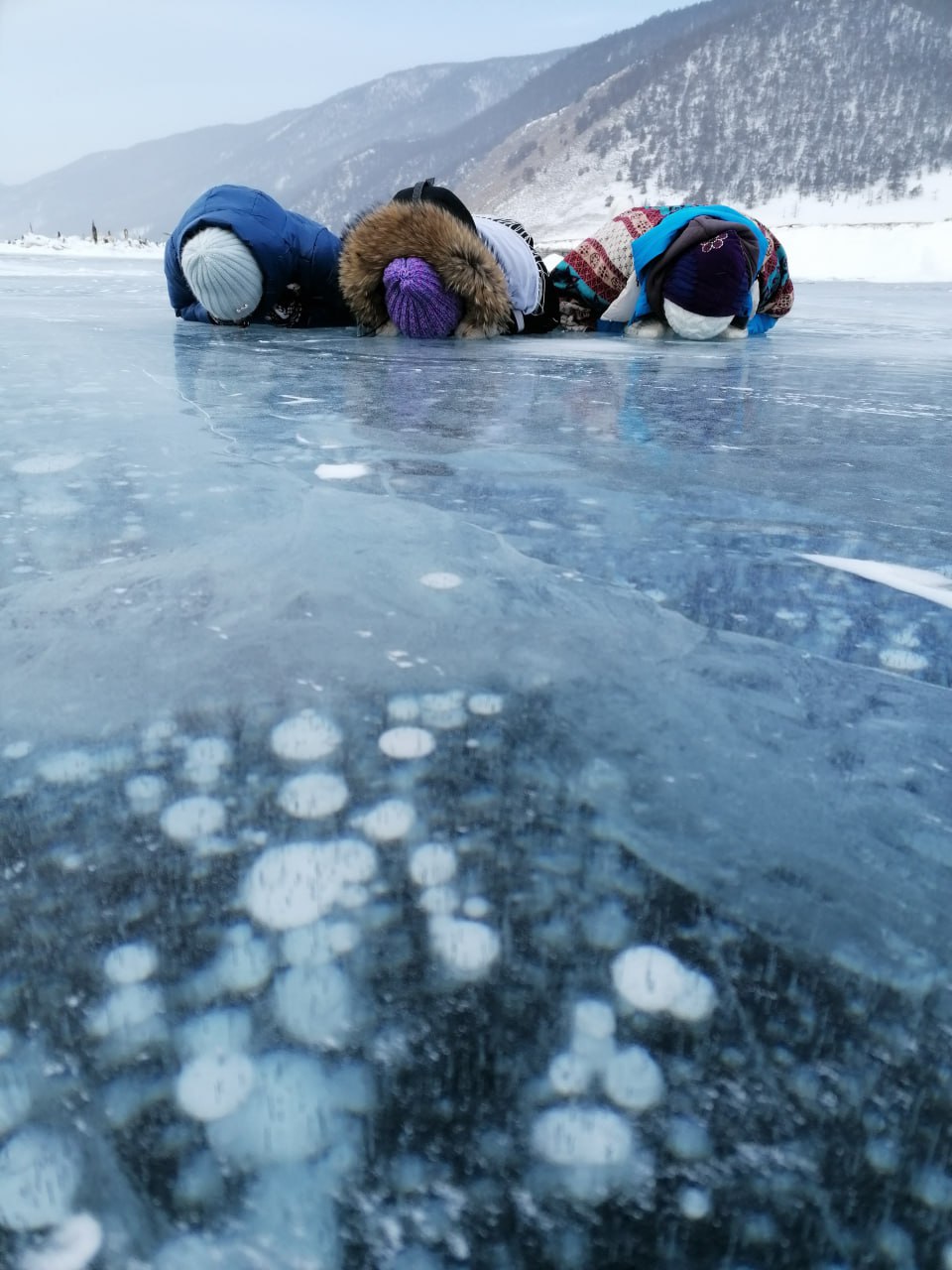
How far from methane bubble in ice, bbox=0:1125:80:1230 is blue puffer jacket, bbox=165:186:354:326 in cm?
393

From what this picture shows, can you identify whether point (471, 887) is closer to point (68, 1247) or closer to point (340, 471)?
point (68, 1247)

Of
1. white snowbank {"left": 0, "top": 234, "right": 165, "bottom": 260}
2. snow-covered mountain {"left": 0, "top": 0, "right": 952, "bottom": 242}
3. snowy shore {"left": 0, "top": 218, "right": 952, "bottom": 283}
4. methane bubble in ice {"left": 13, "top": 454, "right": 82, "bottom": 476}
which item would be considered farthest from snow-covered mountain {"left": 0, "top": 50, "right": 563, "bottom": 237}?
methane bubble in ice {"left": 13, "top": 454, "right": 82, "bottom": 476}

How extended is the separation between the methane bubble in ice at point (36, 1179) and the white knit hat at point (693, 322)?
13.4ft

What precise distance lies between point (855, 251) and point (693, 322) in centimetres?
1400

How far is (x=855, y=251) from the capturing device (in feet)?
51.4

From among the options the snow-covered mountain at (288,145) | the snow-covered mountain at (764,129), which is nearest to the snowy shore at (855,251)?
the snow-covered mountain at (764,129)

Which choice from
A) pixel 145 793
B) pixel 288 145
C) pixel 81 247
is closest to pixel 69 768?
pixel 145 793

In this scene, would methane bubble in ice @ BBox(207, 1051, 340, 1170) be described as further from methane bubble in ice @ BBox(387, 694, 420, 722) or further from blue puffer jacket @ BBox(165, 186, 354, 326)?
blue puffer jacket @ BBox(165, 186, 354, 326)

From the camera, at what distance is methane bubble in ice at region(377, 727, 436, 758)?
63 cm

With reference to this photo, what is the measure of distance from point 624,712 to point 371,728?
0.64 ft

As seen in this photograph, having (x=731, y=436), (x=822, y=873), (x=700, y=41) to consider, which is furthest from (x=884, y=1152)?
(x=700, y=41)

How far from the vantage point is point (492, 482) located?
1.41m

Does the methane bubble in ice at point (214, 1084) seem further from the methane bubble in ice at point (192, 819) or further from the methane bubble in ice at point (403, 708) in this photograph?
the methane bubble in ice at point (403, 708)

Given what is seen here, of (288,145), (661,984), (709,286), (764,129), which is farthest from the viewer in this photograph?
(288,145)
